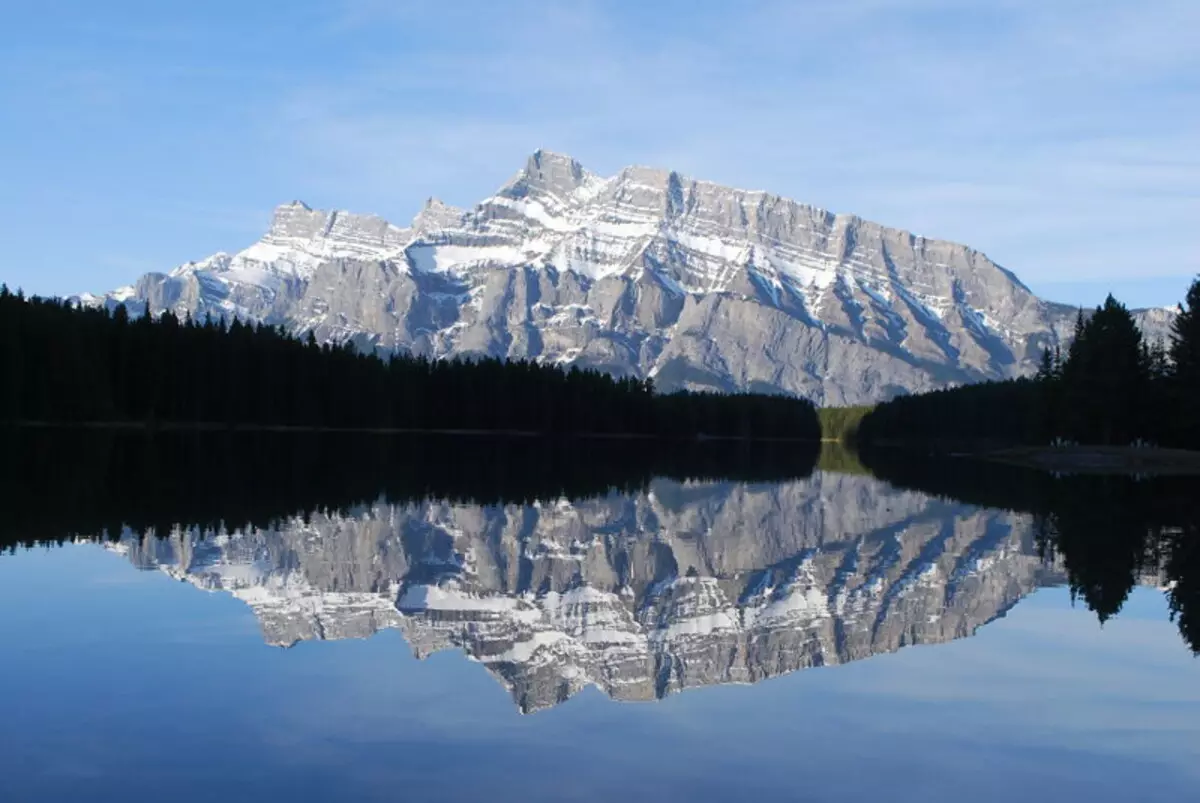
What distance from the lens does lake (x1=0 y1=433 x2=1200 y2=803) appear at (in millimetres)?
12375

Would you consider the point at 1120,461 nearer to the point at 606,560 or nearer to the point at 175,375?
the point at 606,560

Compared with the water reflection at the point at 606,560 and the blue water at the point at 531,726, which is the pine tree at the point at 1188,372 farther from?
the blue water at the point at 531,726

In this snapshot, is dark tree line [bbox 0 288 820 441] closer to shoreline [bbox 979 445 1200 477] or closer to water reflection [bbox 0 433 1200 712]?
water reflection [bbox 0 433 1200 712]

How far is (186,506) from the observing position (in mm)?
39938

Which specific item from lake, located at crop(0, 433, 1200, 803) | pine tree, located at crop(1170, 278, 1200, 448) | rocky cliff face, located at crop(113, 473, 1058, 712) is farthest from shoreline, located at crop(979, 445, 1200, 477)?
lake, located at crop(0, 433, 1200, 803)

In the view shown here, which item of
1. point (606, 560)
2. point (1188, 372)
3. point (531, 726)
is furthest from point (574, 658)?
point (1188, 372)

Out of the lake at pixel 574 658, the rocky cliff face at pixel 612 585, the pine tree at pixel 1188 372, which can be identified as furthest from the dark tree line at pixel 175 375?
the pine tree at pixel 1188 372

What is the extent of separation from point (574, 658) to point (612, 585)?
28.5 feet

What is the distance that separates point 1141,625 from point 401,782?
54.2 feet

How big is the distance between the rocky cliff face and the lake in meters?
0.13

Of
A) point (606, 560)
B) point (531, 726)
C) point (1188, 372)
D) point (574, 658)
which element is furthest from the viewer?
point (1188, 372)

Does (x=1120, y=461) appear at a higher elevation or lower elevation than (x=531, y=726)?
higher

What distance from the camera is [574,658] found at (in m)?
19.3

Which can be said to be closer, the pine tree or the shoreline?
the shoreline
